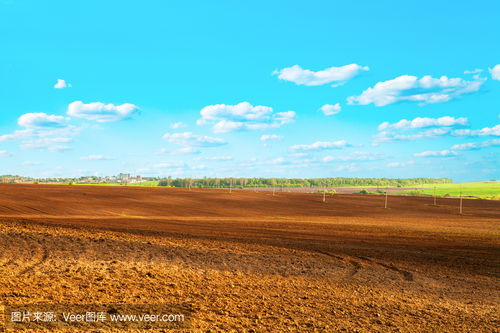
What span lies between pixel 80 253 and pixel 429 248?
15830mm

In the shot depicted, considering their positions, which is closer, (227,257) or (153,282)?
(153,282)

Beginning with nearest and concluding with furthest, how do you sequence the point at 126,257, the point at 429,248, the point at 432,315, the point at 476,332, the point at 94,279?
the point at 476,332
the point at 432,315
the point at 94,279
the point at 126,257
the point at 429,248

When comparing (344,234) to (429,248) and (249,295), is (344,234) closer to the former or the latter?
(429,248)

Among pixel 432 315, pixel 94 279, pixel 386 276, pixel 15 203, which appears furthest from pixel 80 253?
pixel 15 203

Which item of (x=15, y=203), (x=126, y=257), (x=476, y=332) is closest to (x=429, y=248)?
(x=476, y=332)

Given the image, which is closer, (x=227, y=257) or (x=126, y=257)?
(x=126, y=257)

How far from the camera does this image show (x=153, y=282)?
34.8 ft

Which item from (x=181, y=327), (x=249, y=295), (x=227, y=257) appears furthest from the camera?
(x=227, y=257)

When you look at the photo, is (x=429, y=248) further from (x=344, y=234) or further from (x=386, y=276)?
(x=386, y=276)

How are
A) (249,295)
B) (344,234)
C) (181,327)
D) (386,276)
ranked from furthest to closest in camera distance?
(344,234)
(386,276)
(249,295)
(181,327)

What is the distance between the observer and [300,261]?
48.7ft

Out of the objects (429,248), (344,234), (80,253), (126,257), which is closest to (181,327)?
(126,257)

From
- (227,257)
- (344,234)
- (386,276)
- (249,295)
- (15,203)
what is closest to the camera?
(249,295)

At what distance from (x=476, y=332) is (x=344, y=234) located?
16.3 meters
